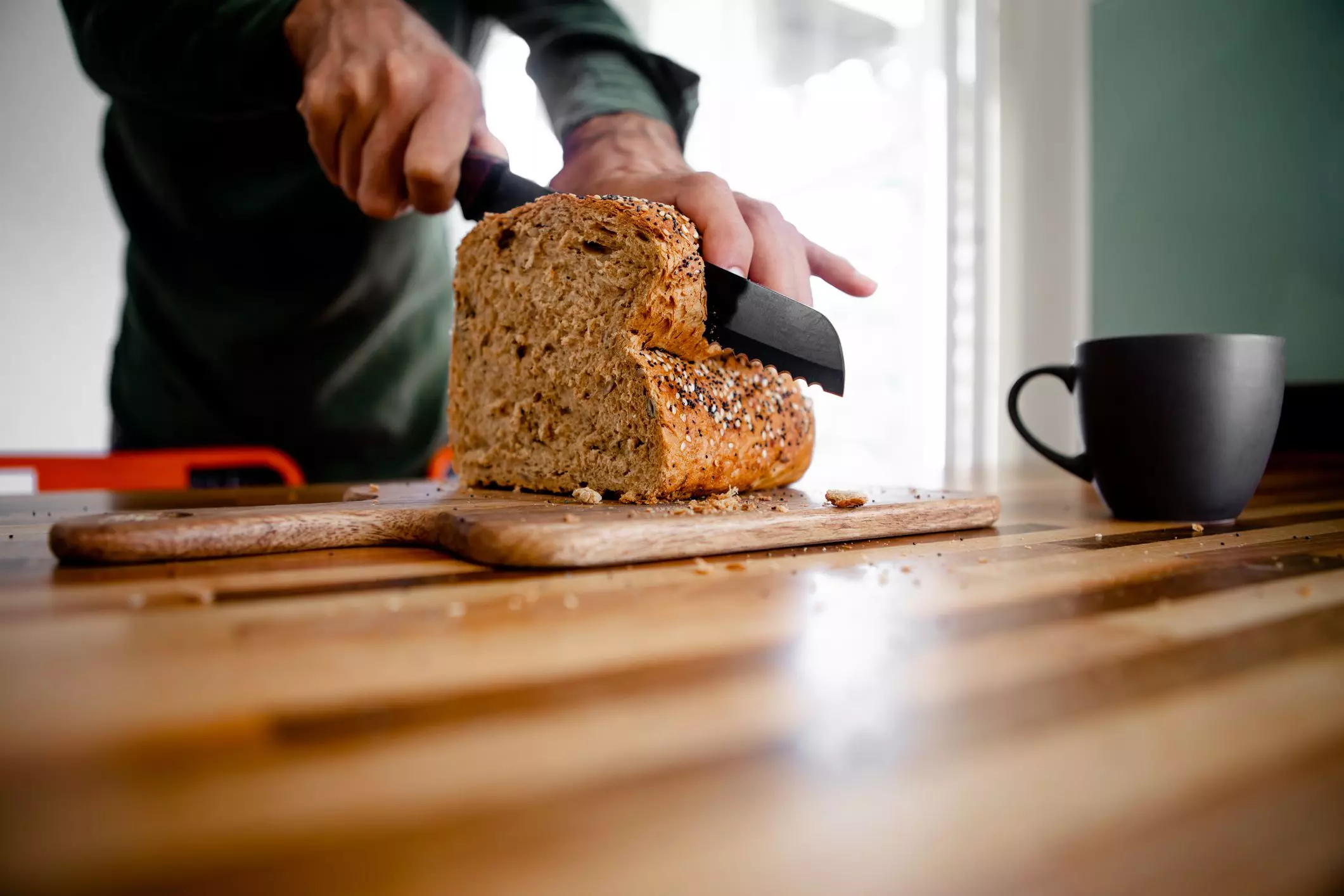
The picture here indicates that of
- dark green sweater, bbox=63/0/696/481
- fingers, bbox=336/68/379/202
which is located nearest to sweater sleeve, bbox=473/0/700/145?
dark green sweater, bbox=63/0/696/481

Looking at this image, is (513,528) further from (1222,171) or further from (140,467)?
(1222,171)

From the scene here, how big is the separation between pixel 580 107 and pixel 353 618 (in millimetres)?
1437

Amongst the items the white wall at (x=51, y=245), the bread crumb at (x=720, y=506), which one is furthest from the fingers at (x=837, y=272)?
the white wall at (x=51, y=245)

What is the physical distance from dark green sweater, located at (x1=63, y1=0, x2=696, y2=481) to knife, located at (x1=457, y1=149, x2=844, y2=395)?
2.76 ft

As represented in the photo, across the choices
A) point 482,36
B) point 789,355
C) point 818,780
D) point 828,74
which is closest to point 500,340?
point 789,355

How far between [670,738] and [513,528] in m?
0.38

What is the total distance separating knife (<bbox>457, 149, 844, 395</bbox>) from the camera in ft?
3.37

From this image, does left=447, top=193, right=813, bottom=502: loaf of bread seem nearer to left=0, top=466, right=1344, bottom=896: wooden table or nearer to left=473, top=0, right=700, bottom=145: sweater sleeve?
left=0, top=466, right=1344, bottom=896: wooden table

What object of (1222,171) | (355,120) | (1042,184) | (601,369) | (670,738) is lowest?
(670,738)

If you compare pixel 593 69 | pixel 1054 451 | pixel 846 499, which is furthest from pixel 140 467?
pixel 1054 451

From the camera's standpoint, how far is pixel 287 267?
2.15 m

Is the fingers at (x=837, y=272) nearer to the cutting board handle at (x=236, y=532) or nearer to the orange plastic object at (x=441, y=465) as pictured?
the cutting board handle at (x=236, y=532)

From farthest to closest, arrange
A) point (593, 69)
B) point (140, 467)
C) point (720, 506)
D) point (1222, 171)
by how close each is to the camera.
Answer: point (1222, 171), point (140, 467), point (593, 69), point (720, 506)

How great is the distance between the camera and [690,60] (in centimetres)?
317
